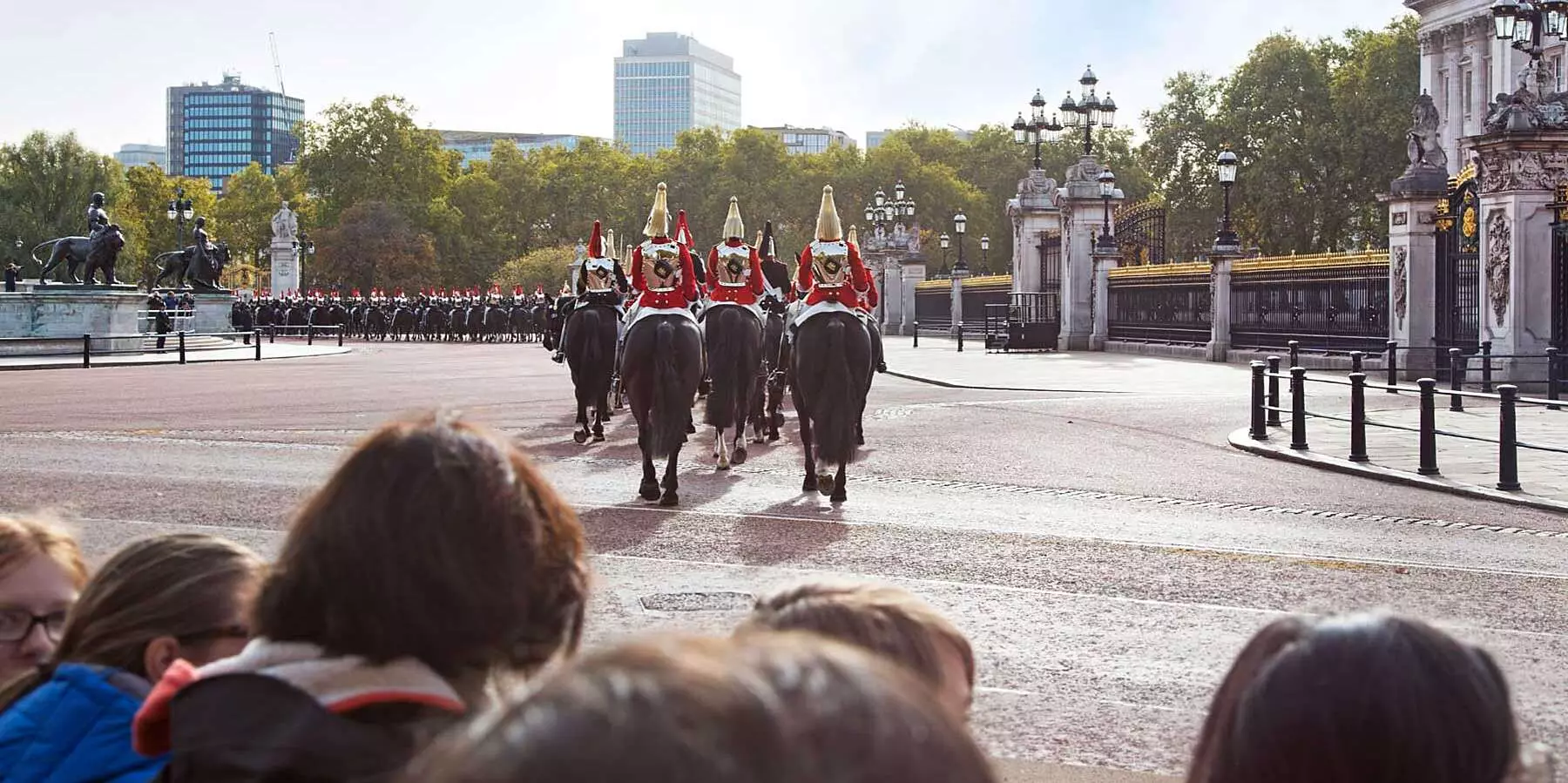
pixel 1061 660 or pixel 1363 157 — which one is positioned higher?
pixel 1363 157

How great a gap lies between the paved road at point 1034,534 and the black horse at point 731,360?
59 cm

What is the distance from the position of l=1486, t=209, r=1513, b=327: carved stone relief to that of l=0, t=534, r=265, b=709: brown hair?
23483 mm

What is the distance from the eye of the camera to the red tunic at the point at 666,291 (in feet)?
44.6

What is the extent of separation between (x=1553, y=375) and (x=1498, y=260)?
2766mm

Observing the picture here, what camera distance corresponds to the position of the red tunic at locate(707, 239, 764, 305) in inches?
611

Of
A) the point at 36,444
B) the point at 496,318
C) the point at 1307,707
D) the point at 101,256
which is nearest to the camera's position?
the point at 1307,707

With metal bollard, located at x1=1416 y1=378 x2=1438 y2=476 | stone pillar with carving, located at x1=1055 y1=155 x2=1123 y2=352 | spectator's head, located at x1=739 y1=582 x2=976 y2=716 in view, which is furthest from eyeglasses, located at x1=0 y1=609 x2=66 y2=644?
stone pillar with carving, located at x1=1055 y1=155 x2=1123 y2=352

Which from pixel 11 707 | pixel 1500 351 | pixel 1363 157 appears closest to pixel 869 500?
pixel 11 707

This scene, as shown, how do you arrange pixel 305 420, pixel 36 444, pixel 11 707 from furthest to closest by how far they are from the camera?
pixel 305 420
pixel 36 444
pixel 11 707

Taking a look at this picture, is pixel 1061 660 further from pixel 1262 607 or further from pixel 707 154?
pixel 707 154

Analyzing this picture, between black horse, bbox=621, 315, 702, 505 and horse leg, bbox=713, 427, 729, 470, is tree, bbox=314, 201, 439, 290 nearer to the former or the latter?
horse leg, bbox=713, 427, 729, 470

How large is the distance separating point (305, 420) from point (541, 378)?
12280 mm

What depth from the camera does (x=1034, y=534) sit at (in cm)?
1105

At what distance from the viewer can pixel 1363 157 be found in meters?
71.8
